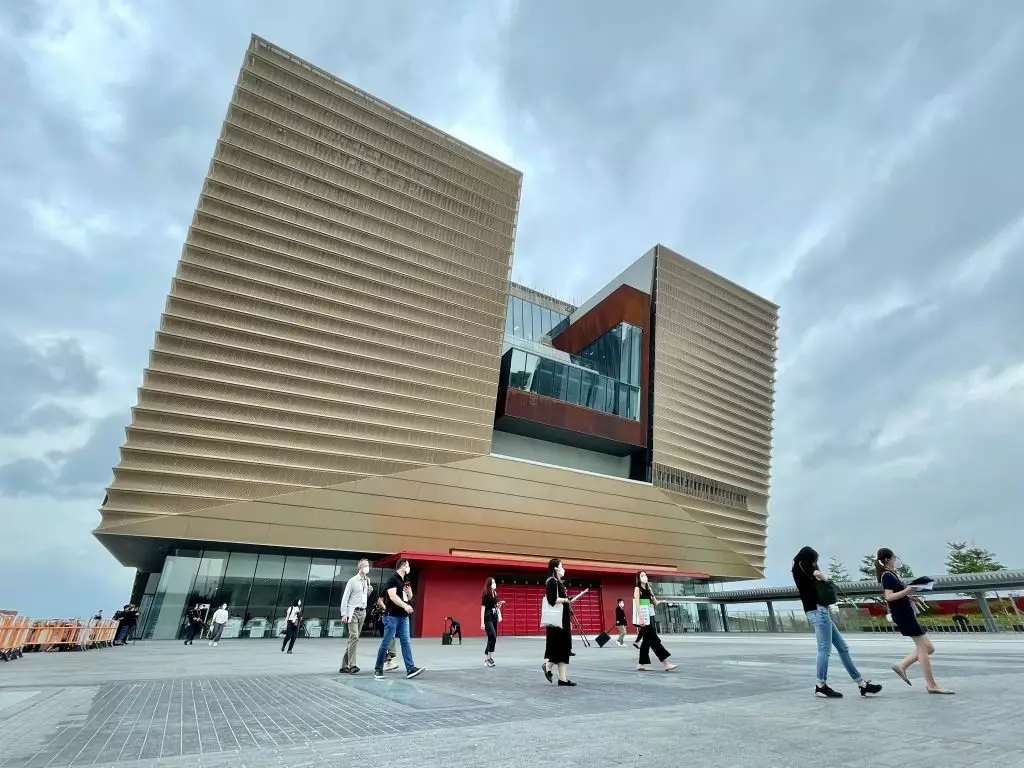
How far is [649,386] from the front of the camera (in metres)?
48.0

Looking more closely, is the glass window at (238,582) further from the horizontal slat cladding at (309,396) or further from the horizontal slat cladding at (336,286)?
the horizontal slat cladding at (336,286)

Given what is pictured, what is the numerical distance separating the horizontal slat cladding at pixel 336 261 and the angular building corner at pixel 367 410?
0.15 metres

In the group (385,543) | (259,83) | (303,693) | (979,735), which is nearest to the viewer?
(979,735)

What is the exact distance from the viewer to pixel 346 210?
36.3 meters

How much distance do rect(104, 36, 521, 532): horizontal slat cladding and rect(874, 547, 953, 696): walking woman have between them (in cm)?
2954

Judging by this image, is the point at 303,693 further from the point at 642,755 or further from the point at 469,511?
the point at 469,511

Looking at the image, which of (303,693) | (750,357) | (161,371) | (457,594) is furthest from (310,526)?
(750,357)

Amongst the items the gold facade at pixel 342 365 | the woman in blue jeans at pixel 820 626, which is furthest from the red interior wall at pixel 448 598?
the woman in blue jeans at pixel 820 626

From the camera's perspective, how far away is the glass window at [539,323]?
6151 cm

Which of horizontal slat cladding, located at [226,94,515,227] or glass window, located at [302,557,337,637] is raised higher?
horizontal slat cladding, located at [226,94,515,227]

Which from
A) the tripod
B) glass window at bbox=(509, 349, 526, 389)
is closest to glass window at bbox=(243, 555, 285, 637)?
the tripod

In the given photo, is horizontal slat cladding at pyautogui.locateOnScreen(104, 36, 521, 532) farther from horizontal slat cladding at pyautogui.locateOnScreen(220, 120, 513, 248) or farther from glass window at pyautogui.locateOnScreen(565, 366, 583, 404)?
glass window at pyautogui.locateOnScreen(565, 366, 583, 404)

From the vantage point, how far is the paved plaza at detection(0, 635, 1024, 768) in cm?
374

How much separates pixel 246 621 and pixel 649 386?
36.2 m
